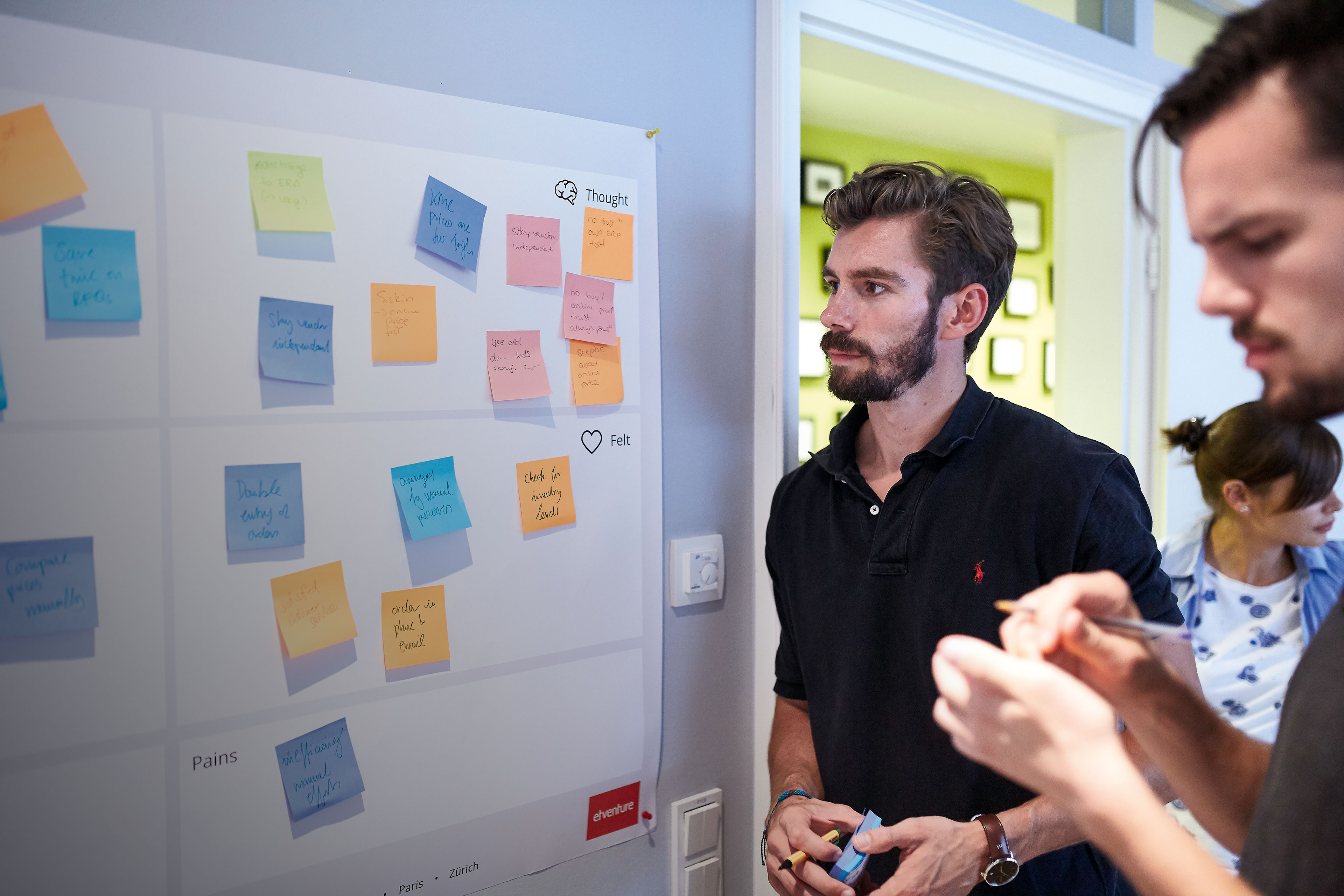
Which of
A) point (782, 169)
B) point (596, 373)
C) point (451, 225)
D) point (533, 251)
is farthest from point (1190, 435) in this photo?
point (451, 225)

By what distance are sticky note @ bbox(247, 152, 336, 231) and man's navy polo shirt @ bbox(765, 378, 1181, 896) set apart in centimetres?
81

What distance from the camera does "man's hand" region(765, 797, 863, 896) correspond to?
109 cm

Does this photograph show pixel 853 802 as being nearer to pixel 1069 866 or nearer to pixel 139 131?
pixel 1069 866

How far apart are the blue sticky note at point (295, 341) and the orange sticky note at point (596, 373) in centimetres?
34

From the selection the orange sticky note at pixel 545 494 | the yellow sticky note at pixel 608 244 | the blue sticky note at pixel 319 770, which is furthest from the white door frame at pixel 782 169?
the blue sticky note at pixel 319 770

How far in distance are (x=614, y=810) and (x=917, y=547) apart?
63cm

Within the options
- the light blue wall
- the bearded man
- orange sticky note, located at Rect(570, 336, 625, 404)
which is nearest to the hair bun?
the bearded man

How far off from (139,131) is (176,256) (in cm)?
14

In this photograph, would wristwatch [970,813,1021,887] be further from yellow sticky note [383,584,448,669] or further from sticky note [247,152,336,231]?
sticky note [247,152,336,231]

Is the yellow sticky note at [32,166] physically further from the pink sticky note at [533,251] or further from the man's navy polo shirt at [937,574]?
the man's navy polo shirt at [937,574]

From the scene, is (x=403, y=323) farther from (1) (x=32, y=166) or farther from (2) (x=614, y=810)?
(2) (x=614, y=810)

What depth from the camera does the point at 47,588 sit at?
87cm

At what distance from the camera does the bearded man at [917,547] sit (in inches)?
43.0

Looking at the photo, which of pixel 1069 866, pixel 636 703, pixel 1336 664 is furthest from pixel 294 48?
pixel 1069 866
